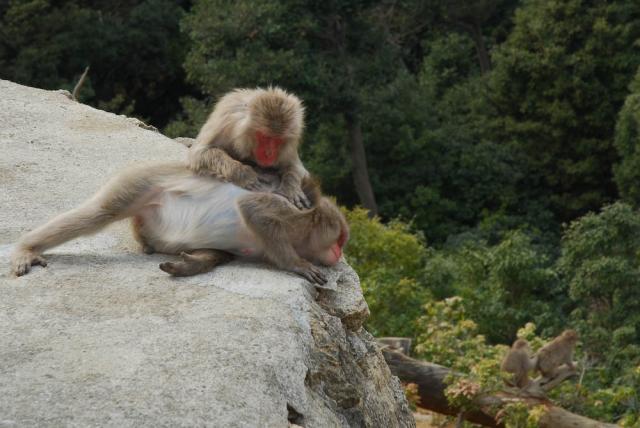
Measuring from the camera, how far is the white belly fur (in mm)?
4750

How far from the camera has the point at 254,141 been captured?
4.95 metres

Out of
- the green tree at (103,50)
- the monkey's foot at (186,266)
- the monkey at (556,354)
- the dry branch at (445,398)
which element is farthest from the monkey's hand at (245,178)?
the green tree at (103,50)

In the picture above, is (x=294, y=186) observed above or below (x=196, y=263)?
above

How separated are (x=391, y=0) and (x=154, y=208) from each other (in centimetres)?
2165

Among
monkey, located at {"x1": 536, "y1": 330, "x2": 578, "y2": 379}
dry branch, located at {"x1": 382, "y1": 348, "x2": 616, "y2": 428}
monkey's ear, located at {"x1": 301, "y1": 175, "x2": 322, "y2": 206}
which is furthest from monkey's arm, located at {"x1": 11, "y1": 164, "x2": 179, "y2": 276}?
monkey, located at {"x1": 536, "y1": 330, "x2": 578, "y2": 379}

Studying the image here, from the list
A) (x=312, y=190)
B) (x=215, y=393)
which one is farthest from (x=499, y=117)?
(x=215, y=393)

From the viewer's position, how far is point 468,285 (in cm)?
1744

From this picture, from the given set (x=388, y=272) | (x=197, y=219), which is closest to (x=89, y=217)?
(x=197, y=219)

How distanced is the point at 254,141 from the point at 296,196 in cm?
33

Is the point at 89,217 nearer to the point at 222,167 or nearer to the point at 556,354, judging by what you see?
the point at 222,167

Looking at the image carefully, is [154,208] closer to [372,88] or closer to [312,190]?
[312,190]

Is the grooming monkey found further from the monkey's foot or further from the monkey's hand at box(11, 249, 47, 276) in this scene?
the monkey's hand at box(11, 249, 47, 276)

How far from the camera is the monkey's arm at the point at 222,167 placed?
16.0 ft

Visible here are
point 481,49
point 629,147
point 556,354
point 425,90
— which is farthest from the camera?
point 481,49
